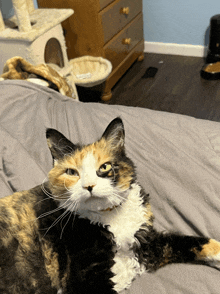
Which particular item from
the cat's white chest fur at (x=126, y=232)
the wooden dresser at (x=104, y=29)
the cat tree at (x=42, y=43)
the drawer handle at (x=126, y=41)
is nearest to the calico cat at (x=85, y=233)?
the cat's white chest fur at (x=126, y=232)

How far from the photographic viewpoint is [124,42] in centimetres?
275

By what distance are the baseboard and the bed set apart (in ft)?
7.11

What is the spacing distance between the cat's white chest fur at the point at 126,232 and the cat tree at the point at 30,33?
1.48 meters

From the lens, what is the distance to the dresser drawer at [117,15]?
2393mm

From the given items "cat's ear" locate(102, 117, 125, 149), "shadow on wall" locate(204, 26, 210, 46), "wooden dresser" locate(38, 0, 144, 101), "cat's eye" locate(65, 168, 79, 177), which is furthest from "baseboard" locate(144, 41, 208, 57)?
"cat's eye" locate(65, 168, 79, 177)

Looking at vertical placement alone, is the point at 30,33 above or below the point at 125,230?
above

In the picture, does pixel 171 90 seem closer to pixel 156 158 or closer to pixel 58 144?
pixel 156 158

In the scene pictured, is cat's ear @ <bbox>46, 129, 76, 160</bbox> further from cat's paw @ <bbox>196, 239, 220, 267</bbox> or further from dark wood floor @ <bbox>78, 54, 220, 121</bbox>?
dark wood floor @ <bbox>78, 54, 220, 121</bbox>

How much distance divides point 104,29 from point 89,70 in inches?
15.6

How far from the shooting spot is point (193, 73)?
2.90m

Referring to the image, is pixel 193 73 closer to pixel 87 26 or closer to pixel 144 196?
pixel 87 26

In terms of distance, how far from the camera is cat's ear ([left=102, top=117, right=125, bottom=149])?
0.83 meters

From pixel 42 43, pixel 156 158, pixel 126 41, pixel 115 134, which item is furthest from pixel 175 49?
pixel 115 134

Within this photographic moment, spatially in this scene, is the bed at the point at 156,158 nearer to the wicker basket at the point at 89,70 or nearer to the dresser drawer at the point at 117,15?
the wicker basket at the point at 89,70
